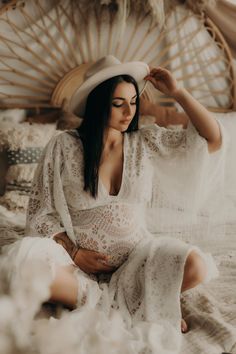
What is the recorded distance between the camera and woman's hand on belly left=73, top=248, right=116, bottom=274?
1315 mm

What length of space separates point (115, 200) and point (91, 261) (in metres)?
0.19

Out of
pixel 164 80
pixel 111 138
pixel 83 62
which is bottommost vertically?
pixel 111 138

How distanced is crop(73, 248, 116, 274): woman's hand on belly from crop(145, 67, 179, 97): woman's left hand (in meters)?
0.52

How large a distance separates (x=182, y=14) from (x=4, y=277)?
8.16 feet

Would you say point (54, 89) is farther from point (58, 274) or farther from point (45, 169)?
point (58, 274)

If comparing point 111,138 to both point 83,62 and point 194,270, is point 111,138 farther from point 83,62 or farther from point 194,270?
point 83,62

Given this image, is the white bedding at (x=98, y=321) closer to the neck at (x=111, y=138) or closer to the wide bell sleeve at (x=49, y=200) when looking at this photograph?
the wide bell sleeve at (x=49, y=200)

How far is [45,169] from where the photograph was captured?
4.61ft

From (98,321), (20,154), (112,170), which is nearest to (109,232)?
(112,170)

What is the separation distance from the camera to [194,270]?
123cm

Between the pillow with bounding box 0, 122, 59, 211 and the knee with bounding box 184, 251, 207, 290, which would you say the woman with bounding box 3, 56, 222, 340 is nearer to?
the knee with bounding box 184, 251, 207, 290

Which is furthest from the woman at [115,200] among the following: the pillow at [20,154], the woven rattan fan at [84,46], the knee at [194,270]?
the woven rattan fan at [84,46]

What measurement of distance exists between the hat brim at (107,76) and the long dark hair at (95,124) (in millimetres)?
13

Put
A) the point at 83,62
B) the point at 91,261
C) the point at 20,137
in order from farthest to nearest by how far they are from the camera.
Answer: the point at 83,62 → the point at 20,137 → the point at 91,261
